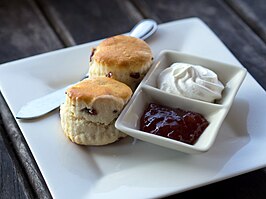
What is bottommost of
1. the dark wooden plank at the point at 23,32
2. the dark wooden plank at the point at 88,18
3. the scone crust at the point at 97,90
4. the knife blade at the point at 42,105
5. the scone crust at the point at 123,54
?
the dark wooden plank at the point at 23,32

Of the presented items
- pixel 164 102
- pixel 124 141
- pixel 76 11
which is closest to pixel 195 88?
pixel 164 102

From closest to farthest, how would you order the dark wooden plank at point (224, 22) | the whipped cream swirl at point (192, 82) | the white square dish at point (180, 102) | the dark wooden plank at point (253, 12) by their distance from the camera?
the white square dish at point (180, 102)
the whipped cream swirl at point (192, 82)
the dark wooden plank at point (224, 22)
the dark wooden plank at point (253, 12)

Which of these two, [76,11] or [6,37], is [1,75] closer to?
[6,37]

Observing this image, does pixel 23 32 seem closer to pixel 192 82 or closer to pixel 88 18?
pixel 88 18

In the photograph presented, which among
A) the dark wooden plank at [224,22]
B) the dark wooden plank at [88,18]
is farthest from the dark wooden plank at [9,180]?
the dark wooden plank at [224,22]

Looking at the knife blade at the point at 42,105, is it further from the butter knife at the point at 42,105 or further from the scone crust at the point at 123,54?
the scone crust at the point at 123,54

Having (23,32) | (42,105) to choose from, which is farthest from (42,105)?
(23,32)
